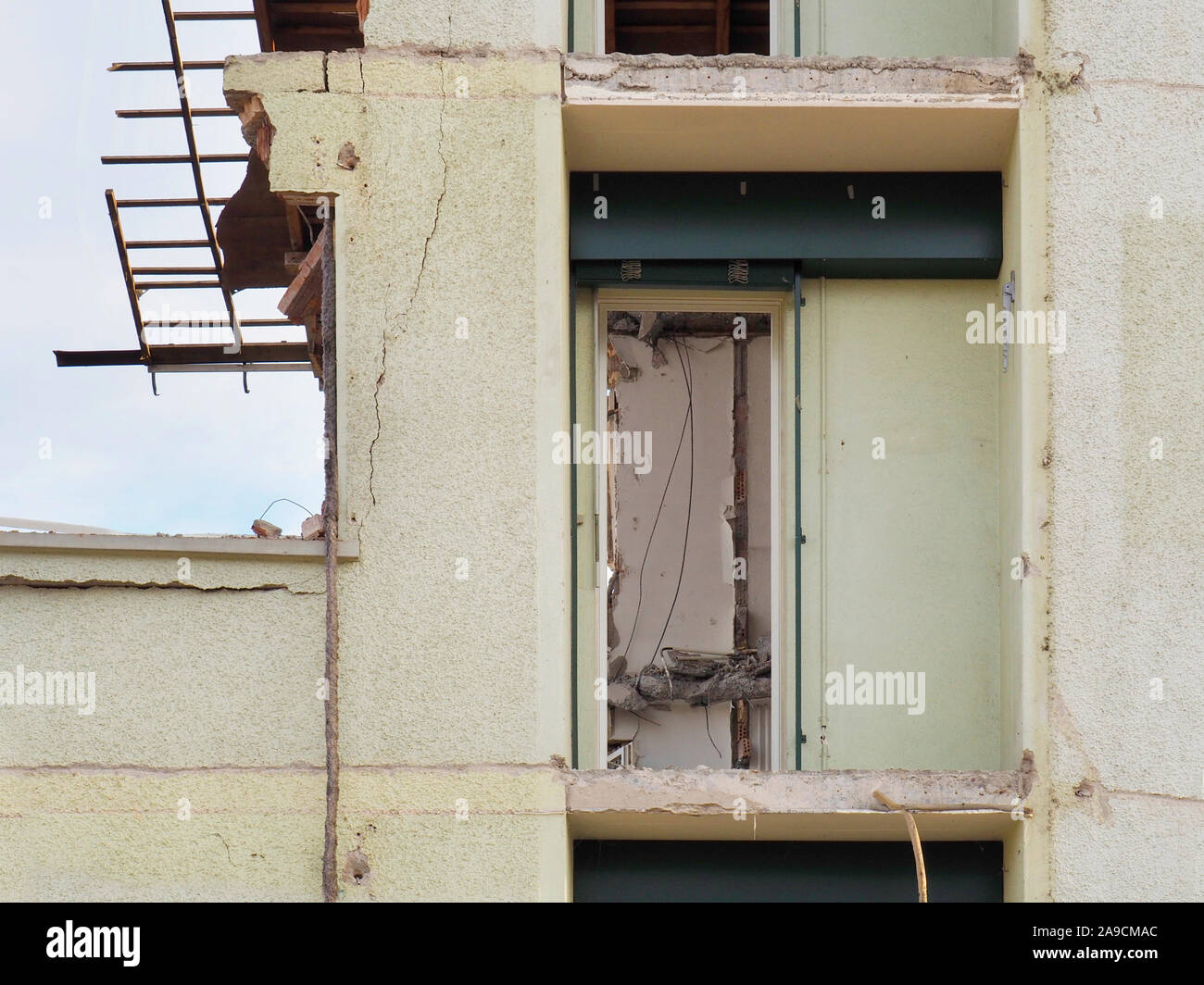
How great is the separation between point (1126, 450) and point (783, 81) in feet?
7.74

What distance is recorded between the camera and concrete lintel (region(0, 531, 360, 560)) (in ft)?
18.9

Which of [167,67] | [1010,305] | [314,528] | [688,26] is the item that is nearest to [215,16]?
[167,67]

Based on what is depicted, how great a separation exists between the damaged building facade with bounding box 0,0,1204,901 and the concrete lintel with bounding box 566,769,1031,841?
2cm

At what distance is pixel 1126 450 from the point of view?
230 inches

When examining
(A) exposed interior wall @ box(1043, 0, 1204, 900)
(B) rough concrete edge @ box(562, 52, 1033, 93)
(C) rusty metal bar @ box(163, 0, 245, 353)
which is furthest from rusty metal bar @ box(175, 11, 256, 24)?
(A) exposed interior wall @ box(1043, 0, 1204, 900)

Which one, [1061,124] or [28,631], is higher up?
[1061,124]

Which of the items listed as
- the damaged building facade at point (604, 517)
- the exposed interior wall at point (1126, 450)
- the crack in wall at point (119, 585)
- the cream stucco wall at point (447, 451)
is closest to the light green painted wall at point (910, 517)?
the damaged building facade at point (604, 517)

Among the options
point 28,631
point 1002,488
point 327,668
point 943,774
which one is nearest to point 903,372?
point 1002,488

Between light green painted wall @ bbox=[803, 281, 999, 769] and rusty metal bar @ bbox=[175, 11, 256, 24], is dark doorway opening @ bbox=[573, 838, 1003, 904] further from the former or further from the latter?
rusty metal bar @ bbox=[175, 11, 256, 24]

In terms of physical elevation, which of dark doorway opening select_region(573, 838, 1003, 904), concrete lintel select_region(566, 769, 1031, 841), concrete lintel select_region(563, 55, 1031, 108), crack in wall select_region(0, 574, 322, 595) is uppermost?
concrete lintel select_region(563, 55, 1031, 108)

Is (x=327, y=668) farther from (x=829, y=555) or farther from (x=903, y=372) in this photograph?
(x=903, y=372)

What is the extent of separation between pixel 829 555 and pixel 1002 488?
929 mm

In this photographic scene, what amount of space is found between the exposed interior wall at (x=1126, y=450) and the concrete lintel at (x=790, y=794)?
13.0 inches

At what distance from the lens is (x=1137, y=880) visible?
5.60 meters
